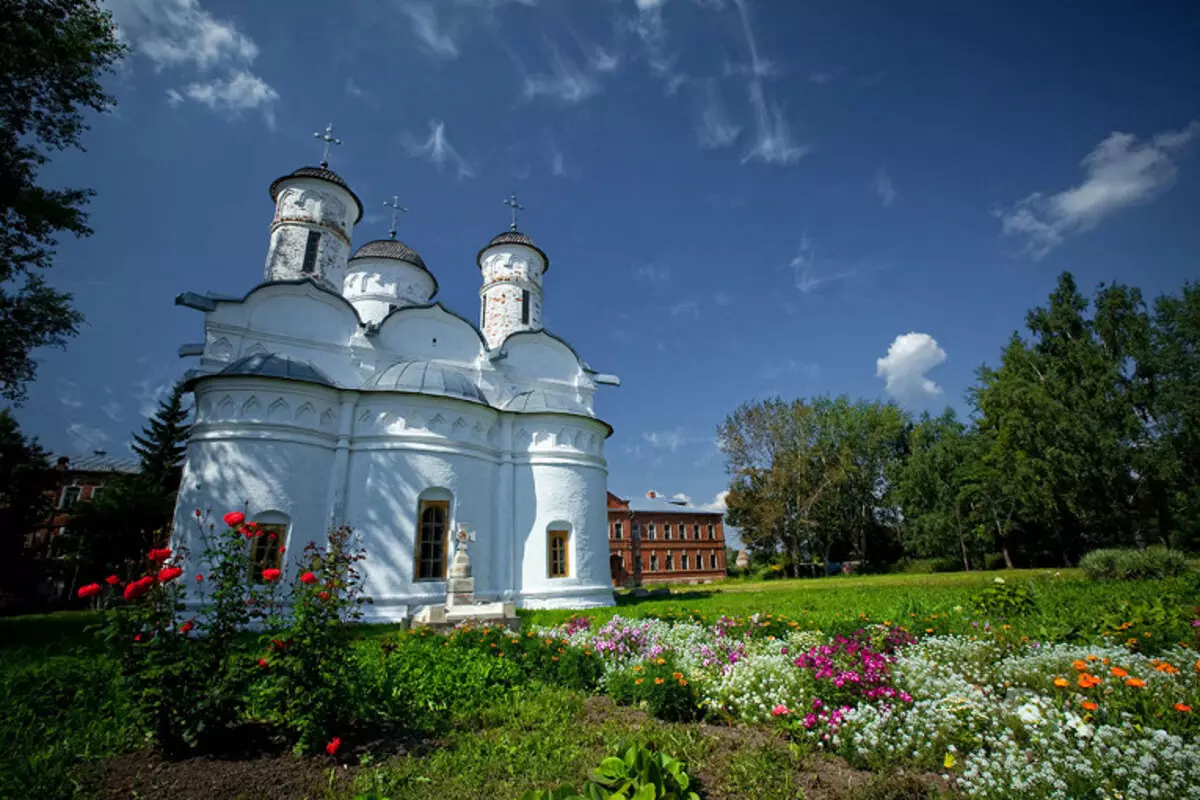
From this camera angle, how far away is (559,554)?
54.6 feet

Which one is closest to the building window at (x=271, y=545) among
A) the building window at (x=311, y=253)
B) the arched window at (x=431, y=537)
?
the arched window at (x=431, y=537)

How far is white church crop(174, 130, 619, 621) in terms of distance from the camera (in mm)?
13672

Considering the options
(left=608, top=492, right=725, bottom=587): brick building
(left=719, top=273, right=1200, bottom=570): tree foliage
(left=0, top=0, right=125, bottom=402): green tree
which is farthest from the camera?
(left=608, top=492, right=725, bottom=587): brick building

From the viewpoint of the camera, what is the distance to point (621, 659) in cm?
714

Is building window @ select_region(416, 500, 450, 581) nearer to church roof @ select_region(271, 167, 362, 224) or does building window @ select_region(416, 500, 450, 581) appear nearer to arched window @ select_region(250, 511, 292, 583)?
arched window @ select_region(250, 511, 292, 583)

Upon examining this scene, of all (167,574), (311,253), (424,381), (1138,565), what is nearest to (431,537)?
(424,381)

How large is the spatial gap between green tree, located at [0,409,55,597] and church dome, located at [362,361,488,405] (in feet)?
61.5

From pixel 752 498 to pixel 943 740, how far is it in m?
34.0

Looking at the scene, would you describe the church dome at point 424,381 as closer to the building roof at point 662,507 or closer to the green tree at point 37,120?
the green tree at point 37,120

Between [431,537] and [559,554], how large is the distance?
12.5ft

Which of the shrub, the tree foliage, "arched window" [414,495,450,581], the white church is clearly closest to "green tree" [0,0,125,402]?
the white church

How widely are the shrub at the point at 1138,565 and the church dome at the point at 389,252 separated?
24.4 m

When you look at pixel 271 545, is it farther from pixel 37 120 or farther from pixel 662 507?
pixel 662 507

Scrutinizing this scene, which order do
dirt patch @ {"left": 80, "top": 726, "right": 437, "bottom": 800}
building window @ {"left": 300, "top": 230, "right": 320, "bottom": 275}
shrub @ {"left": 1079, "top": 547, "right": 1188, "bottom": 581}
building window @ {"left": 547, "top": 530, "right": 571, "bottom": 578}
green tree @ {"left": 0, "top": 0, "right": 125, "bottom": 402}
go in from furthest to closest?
building window @ {"left": 300, "top": 230, "right": 320, "bottom": 275} < building window @ {"left": 547, "top": 530, "right": 571, "bottom": 578} < shrub @ {"left": 1079, "top": 547, "right": 1188, "bottom": 581} < green tree @ {"left": 0, "top": 0, "right": 125, "bottom": 402} < dirt patch @ {"left": 80, "top": 726, "right": 437, "bottom": 800}
